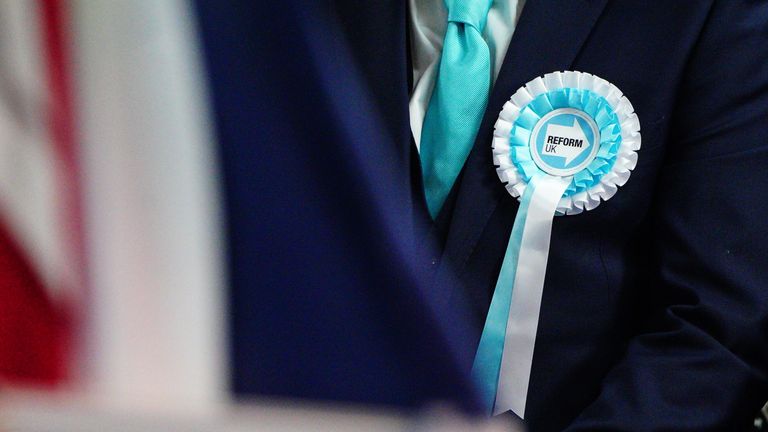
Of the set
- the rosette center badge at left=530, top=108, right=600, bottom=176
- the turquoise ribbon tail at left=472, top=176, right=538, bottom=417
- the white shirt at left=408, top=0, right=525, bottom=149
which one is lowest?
the turquoise ribbon tail at left=472, top=176, right=538, bottom=417

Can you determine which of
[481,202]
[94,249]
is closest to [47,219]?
[94,249]

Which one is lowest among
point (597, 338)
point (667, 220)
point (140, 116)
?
point (597, 338)

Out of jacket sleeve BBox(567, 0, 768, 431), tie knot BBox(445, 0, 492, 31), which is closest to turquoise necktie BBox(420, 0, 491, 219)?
tie knot BBox(445, 0, 492, 31)

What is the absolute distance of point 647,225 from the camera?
0.83m

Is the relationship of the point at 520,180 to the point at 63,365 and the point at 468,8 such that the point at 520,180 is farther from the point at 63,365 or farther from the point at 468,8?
the point at 63,365

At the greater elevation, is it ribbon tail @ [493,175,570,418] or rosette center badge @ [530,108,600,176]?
rosette center badge @ [530,108,600,176]

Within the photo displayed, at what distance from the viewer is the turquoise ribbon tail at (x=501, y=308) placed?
803 mm

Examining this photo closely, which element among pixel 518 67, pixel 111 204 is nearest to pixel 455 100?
pixel 518 67

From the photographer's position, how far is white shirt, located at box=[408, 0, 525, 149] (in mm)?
828

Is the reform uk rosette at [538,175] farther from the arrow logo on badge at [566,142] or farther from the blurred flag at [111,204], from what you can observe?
the blurred flag at [111,204]

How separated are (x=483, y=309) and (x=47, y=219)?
59cm

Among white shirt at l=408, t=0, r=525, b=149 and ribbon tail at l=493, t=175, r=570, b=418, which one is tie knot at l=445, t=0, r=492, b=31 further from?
ribbon tail at l=493, t=175, r=570, b=418

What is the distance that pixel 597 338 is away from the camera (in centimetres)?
83

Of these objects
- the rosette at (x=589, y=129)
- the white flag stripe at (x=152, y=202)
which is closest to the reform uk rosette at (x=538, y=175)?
the rosette at (x=589, y=129)
